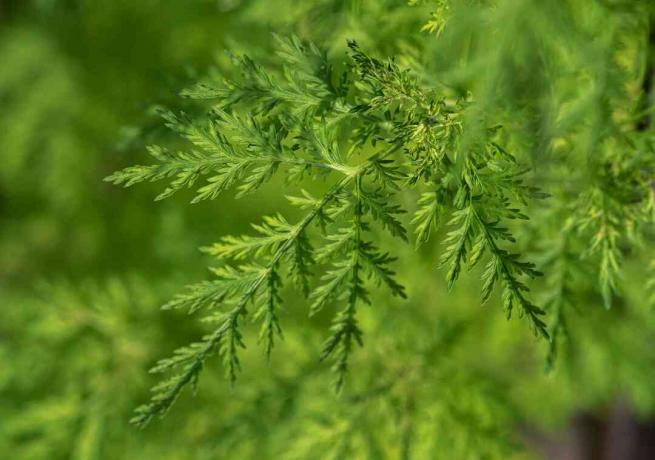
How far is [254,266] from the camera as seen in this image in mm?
771

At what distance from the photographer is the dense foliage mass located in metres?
0.73

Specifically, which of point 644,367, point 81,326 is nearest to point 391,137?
point 81,326

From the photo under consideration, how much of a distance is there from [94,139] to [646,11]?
163 centimetres

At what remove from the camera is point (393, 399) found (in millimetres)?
1242

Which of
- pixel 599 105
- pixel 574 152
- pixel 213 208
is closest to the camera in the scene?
pixel 599 105

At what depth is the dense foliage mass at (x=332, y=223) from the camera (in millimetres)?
730

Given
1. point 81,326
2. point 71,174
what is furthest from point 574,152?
point 71,174

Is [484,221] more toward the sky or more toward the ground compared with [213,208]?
more toward the sky

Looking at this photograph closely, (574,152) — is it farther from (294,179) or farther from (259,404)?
(259,404)

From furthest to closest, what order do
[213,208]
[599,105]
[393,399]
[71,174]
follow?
[71,174] < [213,208] < [393,399] < [599,105]

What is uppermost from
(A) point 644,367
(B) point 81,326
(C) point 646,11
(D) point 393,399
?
(C) point 646,11

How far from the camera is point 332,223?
0.78 meters

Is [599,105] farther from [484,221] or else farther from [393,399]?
[393,399]

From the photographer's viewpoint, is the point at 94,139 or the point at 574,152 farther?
the point at 94,139
